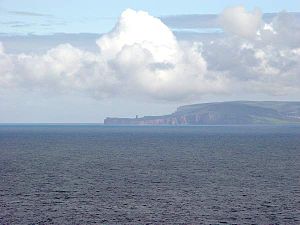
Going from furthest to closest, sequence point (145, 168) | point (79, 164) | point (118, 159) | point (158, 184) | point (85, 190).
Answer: point (118, 159) < point (79, 164) < point (145, 168) < point (158, 184) < point (85, 190)

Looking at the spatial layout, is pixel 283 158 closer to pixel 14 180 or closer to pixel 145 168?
pixel 145 168

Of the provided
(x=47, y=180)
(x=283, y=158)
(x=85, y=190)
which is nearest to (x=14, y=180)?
(x=47, y=180)

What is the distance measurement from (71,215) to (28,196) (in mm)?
17074

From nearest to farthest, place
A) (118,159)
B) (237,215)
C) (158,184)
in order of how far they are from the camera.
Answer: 1. (237,215)
2. (158,184)
3. (118,159)

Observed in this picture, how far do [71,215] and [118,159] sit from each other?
88258 mm

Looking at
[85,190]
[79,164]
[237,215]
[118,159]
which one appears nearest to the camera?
[237,215]

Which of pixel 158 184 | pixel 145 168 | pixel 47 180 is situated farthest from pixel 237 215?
pixel 145 168

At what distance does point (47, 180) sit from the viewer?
106m

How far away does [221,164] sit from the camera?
144 meters

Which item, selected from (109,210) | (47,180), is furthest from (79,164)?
(109,210)

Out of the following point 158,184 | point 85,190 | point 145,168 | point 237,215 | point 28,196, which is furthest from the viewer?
point 145,168

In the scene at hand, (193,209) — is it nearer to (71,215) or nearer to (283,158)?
(71,215)

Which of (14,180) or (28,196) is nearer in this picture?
(28,196)

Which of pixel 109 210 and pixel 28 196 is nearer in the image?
pixel 109 210
